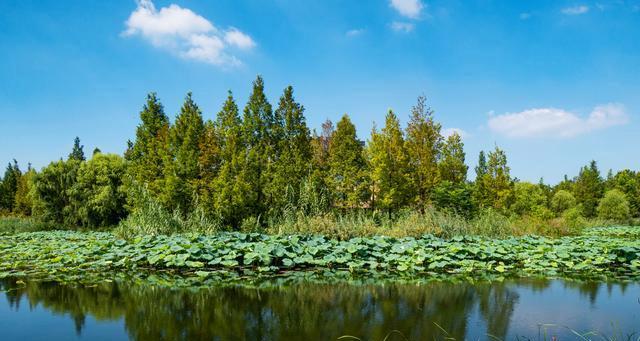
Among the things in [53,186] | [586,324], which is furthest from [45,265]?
[53,186]

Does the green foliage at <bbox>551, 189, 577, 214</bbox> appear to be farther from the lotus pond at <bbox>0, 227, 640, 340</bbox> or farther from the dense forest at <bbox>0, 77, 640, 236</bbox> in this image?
A: the lotus pond at <bbox>0, 227, 640, 340</bbox>

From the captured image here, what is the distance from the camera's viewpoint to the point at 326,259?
8734 mm

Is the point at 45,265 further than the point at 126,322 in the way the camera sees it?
Yes

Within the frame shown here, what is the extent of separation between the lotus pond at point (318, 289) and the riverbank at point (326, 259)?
0.13ft

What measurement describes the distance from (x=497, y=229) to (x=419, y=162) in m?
5.37

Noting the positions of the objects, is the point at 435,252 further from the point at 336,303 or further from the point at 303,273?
the point at 336,303

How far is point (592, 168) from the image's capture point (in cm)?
3919

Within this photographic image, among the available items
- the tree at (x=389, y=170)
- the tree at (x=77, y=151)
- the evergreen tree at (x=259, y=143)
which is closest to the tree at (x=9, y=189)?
the tree at (x=77, y=151)

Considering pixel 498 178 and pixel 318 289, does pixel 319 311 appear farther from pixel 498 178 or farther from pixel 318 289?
pixel 498 178

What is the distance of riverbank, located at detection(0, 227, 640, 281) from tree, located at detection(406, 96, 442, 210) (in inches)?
319

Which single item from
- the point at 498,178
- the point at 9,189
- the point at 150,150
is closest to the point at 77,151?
the point at 9,189

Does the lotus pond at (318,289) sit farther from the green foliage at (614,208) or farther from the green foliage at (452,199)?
the green foliage at (614,208)

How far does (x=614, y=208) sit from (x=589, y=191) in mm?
5680

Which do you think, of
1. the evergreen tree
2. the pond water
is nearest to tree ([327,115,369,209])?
the evergreen tree
